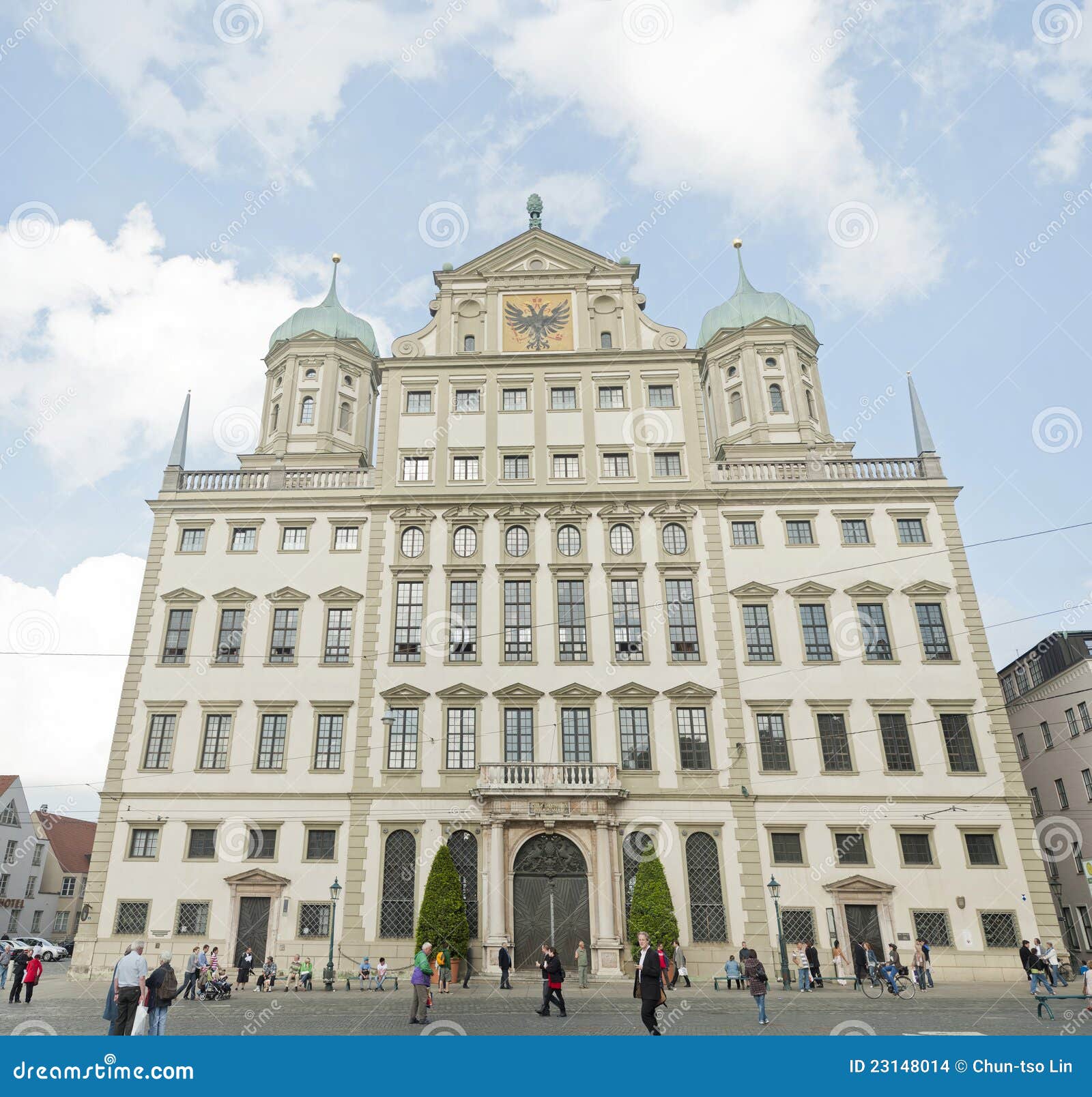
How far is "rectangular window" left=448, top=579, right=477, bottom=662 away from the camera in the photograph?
34.9 meters

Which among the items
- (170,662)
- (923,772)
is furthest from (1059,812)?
(170,662)

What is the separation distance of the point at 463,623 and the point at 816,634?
45.9 ft

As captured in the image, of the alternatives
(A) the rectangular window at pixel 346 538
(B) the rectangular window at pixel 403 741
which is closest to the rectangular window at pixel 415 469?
(A) the rectangular window at pixel 346 538

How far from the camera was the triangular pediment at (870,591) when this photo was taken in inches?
1399

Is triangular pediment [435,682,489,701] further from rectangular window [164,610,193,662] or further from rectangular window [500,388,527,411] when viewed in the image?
rectangular window [500,388,527,411]

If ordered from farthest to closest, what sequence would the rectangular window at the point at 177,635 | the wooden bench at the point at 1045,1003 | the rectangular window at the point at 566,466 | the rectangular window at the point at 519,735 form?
the rectangular window at the point at 566,466 < the rectangular window at the point at 177,635 < the rectangular window at the point at 519,735 < the wooden bench at the point at 1045,1003

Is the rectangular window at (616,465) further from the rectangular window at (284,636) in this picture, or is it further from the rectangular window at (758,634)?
the rectangular window at (284,636)

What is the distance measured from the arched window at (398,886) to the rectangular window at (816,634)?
1680cm

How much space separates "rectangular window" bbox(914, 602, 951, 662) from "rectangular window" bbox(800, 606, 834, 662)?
3707mm

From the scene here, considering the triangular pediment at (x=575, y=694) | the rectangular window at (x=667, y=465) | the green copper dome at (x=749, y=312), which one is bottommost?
the triangular pediment at (x=575, y=694)

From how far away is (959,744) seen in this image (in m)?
33.2

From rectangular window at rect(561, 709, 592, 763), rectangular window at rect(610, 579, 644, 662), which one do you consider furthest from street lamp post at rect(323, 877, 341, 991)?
rectangular window at rect(610, 579, 644, 662)

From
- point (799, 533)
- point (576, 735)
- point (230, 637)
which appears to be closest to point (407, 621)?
point (230, 637)

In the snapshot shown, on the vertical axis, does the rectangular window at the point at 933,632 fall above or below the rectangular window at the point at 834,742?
above
